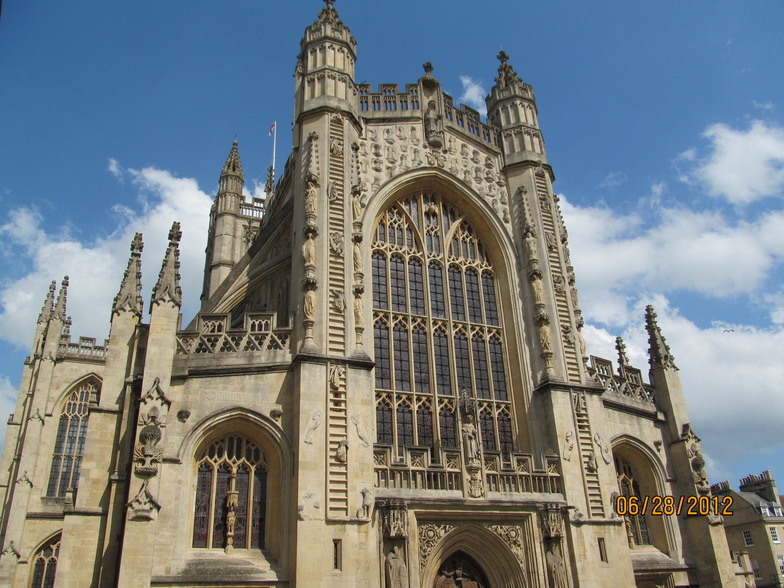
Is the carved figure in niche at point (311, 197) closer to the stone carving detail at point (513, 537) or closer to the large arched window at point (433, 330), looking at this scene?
the large arched window at point (433, 330)

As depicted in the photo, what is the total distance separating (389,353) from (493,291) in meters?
4.48

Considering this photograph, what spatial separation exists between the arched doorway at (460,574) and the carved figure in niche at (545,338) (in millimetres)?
6283

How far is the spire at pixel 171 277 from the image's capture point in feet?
52.5

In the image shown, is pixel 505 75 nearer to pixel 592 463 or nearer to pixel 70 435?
pixel 592 463

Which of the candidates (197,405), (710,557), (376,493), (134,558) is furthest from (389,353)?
(710,557)

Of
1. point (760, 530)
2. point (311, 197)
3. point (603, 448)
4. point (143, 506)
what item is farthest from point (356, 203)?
point (760, 530)

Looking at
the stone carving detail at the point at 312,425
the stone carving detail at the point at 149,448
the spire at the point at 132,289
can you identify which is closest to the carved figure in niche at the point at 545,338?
the stone carving detail at the point at 312,425

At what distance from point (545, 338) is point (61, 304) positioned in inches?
895

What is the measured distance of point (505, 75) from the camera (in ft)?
81.0

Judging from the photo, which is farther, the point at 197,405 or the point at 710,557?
the point at 710,557

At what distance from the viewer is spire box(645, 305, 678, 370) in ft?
71.9

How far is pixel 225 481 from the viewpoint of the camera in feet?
49.7

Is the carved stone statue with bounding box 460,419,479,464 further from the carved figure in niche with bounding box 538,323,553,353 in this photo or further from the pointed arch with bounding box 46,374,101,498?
the pointed arch with bounding box 46,374,101,498

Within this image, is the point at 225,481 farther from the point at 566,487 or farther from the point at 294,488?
the point at 566,487
